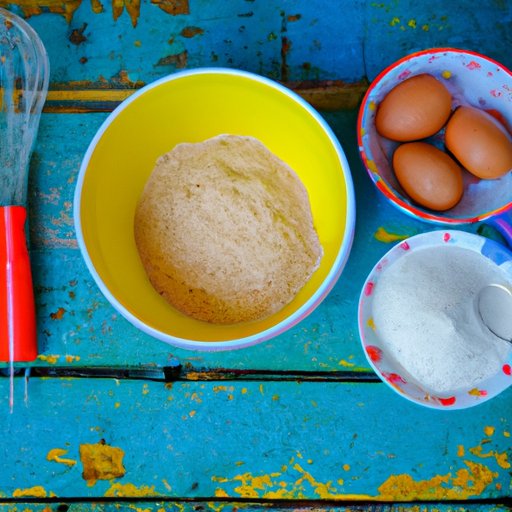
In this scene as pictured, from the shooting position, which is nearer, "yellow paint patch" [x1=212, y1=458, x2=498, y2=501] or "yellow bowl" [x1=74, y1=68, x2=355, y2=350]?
"yellow bowl" [x1=74, y1=68, x2=355, y2=350]

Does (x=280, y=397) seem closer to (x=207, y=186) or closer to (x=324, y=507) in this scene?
(x=324, y=507)

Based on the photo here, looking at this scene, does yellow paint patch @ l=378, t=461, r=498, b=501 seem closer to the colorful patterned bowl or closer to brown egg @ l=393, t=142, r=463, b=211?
the colorful patterned bowl

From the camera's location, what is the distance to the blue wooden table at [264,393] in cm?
73

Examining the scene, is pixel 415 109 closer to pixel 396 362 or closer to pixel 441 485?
pixel 396 362

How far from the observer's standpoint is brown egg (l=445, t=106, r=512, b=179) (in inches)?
26.1

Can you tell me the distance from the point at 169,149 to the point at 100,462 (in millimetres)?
440

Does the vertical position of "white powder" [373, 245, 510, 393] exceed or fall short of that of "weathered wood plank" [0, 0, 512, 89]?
it falls short

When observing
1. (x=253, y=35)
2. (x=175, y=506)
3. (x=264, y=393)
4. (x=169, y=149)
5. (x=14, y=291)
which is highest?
(x=253, y=35)

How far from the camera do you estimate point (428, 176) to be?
0.67 metres

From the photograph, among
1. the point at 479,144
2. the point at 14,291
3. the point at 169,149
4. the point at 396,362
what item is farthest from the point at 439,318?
the point at 14,291

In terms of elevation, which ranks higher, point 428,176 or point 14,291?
point 428,176

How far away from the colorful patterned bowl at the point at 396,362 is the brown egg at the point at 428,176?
0.05 meters

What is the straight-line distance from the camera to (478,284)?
2.31ft

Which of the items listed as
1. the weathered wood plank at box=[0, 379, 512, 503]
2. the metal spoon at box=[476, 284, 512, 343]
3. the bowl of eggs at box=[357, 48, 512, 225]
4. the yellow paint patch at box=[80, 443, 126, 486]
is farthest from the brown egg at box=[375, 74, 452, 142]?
the yellow paint patch at box=[80, 443, 126, 486]
